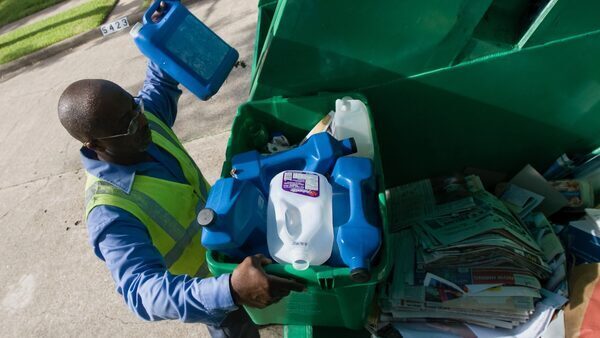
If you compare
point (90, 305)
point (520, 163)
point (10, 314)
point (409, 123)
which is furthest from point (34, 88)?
point (520, 163)

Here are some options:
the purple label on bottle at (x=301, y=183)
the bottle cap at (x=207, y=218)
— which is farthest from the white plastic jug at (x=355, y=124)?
the bottle cap at (x=207, y=218)

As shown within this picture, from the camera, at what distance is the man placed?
1.11 meters

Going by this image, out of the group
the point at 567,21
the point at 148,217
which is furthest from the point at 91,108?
the point at 567,21

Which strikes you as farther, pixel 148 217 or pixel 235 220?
pixel 148 217

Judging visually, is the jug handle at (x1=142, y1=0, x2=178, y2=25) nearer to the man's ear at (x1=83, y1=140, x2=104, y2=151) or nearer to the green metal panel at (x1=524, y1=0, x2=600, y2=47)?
the man's ear at (x1=83, y1=140, x2=104, y2=151)

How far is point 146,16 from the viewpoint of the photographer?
1598 millimetres

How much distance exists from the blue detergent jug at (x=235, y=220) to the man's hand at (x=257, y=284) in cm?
10

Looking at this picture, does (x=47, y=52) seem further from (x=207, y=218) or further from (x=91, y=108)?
(x=207, y=218)

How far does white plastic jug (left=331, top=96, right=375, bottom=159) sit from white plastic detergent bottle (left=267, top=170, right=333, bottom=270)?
0.31m

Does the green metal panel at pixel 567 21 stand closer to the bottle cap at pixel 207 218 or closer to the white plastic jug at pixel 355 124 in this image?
the white plastic jug at pixel 355 124

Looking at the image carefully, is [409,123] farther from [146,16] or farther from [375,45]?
[146,16]

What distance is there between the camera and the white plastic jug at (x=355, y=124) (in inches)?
59.2

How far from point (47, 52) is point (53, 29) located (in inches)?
22.2

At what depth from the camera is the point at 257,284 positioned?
103 cm
